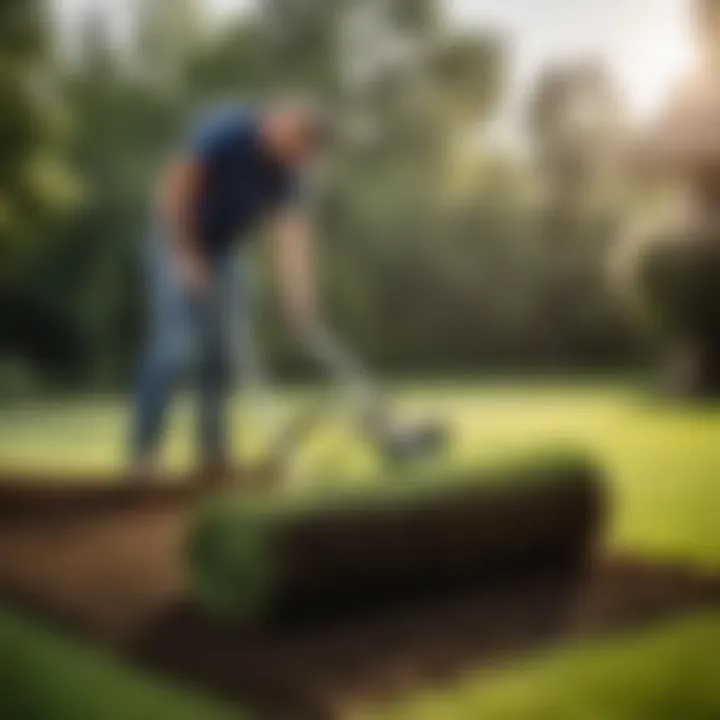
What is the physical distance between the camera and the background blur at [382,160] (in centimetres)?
171

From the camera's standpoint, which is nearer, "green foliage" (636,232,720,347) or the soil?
the soil

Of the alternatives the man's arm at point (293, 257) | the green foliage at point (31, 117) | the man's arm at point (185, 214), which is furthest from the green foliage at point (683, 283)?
the green foliage at point (31, 117)

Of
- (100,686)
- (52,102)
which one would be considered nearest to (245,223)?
(52,102)

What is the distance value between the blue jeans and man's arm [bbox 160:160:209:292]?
1 centimetres

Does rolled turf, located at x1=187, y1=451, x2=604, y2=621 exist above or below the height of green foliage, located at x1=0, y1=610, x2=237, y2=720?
above

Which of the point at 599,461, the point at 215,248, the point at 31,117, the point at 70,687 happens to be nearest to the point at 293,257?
the point at 215,248

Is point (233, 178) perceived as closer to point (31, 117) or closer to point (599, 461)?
point (31, 117)

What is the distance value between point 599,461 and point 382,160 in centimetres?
45

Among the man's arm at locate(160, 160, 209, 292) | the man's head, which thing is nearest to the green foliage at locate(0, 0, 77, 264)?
the man's arm at locate(160, 160, 209, 292)

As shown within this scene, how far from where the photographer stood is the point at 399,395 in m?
1.76

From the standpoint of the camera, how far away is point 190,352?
1.74 meters

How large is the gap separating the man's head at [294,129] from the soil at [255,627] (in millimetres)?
412

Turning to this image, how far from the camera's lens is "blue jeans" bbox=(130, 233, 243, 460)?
1732 millimetres

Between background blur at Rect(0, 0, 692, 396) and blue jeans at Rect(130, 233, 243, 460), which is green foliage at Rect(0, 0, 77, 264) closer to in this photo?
background blur at Rect(0, 0, 692, 396)
